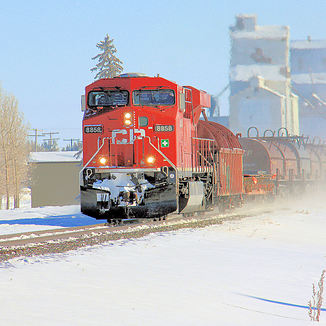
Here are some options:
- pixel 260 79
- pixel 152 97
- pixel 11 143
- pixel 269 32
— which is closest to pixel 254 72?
pixel 260 79

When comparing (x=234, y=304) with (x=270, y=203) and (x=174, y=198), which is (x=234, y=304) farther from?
(x=270, y=203)

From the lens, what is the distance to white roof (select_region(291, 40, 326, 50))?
365ft

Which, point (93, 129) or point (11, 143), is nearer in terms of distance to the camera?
point (93, 129)

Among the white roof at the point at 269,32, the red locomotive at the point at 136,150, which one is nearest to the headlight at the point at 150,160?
the red locomotive at the point at 136,150

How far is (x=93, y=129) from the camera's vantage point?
16734 mm

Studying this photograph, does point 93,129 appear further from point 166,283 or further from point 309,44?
point 309,44

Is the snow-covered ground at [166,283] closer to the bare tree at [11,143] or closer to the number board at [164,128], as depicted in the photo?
the number board at [164,128]

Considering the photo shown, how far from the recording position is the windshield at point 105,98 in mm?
16734

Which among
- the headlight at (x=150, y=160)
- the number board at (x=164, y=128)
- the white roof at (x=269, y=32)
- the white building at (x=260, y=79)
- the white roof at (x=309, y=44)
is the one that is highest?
the white roof at (x=309, y=44)

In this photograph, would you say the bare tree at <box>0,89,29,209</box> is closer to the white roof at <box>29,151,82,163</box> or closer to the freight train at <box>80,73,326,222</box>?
the white roof at <box>29,151,82,163</box>

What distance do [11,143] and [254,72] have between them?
4522 centimetres

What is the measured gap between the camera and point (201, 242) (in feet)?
44.0

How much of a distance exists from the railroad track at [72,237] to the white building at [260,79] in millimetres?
68413

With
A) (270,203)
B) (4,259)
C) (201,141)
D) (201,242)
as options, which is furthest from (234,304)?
(270,203)
